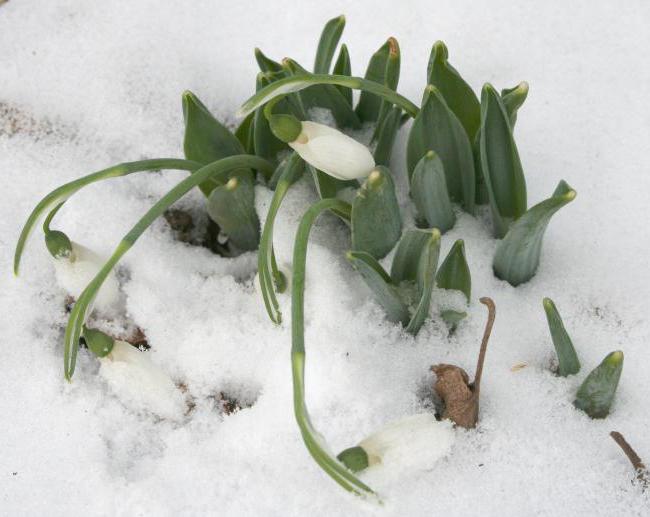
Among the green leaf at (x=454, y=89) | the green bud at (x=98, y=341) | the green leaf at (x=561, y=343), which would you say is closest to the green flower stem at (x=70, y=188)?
the green bud at (x=98, y=341)

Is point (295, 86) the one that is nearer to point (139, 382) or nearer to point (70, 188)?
point (70, 188)

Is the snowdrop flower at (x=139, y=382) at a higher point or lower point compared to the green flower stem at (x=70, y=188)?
lower

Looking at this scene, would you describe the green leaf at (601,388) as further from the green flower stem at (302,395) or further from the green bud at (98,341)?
the green bud at (98,341)

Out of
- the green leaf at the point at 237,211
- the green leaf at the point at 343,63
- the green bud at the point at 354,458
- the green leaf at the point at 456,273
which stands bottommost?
the green bud at the point at 354,458

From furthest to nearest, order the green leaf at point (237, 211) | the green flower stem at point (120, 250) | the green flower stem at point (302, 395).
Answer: the green leaf at point (237, 211)
the green flower stem at point (120, 250)
the green flower stem at point (302, 395)

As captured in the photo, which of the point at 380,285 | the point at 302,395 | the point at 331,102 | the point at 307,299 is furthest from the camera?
the point at 331,102

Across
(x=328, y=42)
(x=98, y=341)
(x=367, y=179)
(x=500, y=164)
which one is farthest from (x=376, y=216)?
(x=98, y=341)

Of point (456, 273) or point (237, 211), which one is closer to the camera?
point (456, 273)

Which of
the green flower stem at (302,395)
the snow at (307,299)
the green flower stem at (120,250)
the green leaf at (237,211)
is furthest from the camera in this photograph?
the green leaf at (237,211)
